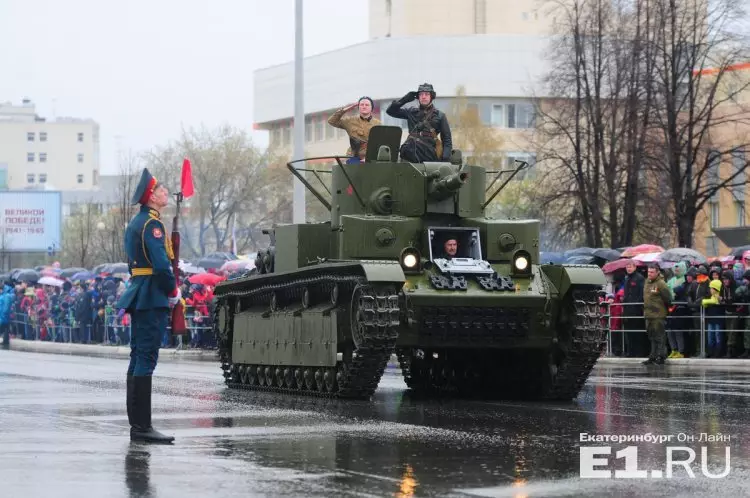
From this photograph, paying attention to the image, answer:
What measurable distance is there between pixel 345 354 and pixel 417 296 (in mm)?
1304

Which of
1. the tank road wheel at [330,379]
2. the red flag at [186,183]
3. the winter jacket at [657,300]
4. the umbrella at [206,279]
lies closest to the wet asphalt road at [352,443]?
the tank road wheel at [330,379]

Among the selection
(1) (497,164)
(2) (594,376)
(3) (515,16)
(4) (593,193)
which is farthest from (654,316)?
(3) (515,16)

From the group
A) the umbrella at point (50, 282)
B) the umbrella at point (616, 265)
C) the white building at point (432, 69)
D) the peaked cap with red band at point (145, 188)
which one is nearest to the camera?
the peaked cap with red band at point (145, 188)

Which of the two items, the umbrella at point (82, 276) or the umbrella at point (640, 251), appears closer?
the umbrella at point (640, 251)

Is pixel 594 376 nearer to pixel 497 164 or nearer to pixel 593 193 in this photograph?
pixel 593 193

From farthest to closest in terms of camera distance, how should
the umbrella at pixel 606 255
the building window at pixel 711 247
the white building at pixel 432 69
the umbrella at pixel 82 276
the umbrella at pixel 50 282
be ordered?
the white building at pixel 432 69, the building window at pixel 711 247, the umbrella at pixel 82 276, the umbrella at pixel 50 282, the umbrella at pixel 606 255

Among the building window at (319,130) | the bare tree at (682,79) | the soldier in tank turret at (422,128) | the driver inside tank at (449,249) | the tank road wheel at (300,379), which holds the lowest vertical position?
the tank road wheel at (300,379)

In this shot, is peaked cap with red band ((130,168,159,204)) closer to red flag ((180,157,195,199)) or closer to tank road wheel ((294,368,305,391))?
red flag ((180,157,195,199))

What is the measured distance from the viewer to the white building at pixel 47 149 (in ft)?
559

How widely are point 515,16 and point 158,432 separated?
307 feet

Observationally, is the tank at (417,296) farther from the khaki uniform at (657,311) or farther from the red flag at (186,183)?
the khaki uniform at (657,311)

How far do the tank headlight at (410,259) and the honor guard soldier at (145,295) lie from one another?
5201mm

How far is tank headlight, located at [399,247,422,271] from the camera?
17.8 metres

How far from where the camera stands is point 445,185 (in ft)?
61.4
